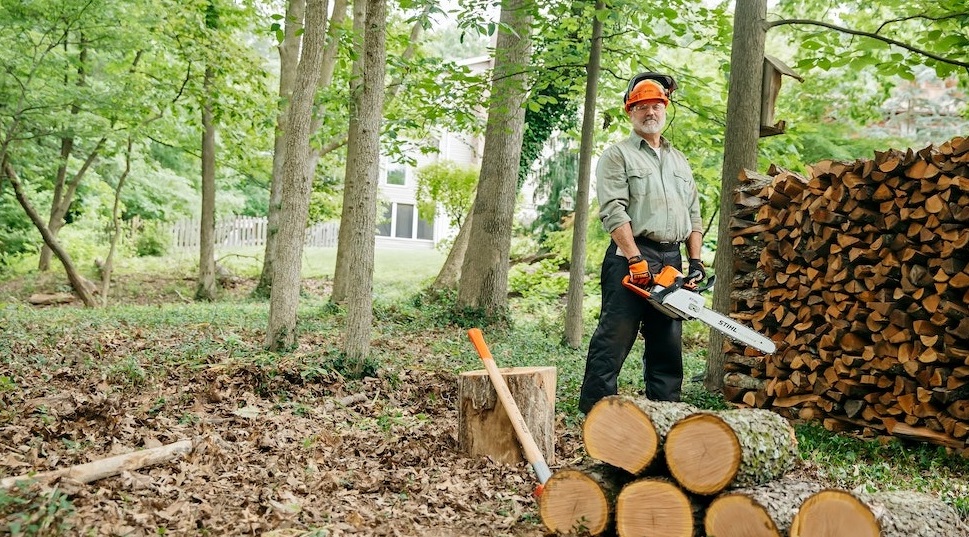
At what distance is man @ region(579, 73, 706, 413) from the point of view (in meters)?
4.58

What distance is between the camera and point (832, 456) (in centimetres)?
446

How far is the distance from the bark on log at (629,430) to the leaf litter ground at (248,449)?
492 mm

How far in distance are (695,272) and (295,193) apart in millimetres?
3353

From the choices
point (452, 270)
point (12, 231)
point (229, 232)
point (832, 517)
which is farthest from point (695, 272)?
point (229, 232)

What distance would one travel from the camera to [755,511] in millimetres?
2664

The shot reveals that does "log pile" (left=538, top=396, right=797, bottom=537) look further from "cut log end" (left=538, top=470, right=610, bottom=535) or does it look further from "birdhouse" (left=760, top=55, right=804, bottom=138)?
"birdhouse" (left=760, top=55, right=804, bottom=138)

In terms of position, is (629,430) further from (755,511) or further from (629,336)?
(629,336)

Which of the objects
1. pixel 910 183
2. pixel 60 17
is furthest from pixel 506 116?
pixel 60 17

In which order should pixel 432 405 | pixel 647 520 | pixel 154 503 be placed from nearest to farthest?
pixel 647 520 < pixel 154 503 < pixel 432 405

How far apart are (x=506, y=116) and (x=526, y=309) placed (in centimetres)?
422

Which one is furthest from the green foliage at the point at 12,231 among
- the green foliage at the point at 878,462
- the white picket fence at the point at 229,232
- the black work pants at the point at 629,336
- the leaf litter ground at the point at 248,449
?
the green foliage at the point at 878,462

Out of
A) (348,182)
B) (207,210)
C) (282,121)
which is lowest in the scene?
(207,210)

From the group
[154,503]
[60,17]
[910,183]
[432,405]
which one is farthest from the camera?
[60,17]

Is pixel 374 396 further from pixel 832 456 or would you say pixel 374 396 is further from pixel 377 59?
pixel 832 456
